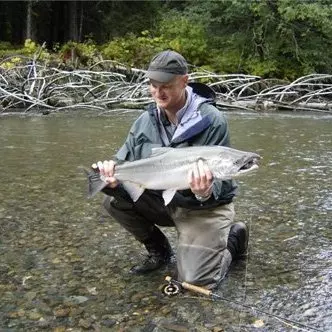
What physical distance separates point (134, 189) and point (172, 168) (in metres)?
0.37

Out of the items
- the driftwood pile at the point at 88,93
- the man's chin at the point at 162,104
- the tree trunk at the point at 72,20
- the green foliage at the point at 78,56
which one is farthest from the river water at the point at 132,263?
the tree trunk at the point at 72,20

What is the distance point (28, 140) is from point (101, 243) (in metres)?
6.63

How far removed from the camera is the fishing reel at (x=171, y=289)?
3.57m

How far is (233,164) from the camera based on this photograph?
3.17 metres

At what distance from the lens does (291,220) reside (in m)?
5.28

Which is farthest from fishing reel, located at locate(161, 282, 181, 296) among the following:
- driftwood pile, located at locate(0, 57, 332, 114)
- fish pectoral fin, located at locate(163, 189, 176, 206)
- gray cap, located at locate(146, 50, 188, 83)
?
driftwood pile, located at locate(0, 57, 332, 114)

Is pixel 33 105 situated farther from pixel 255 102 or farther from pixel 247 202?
pixel 247 202

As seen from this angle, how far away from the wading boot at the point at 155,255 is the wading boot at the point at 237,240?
48 cm

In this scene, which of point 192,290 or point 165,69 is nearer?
point 165,69

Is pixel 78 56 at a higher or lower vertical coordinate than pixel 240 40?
lower

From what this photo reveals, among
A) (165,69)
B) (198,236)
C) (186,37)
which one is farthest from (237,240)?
(186,37)

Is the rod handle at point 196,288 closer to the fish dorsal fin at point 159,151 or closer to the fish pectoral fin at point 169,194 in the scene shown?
the fish pectoral fin at point 169,194

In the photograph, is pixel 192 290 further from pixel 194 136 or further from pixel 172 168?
pixel 194 136

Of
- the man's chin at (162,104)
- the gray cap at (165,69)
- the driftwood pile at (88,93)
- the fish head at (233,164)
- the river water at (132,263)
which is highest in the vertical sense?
the gray cap at (165,69)
